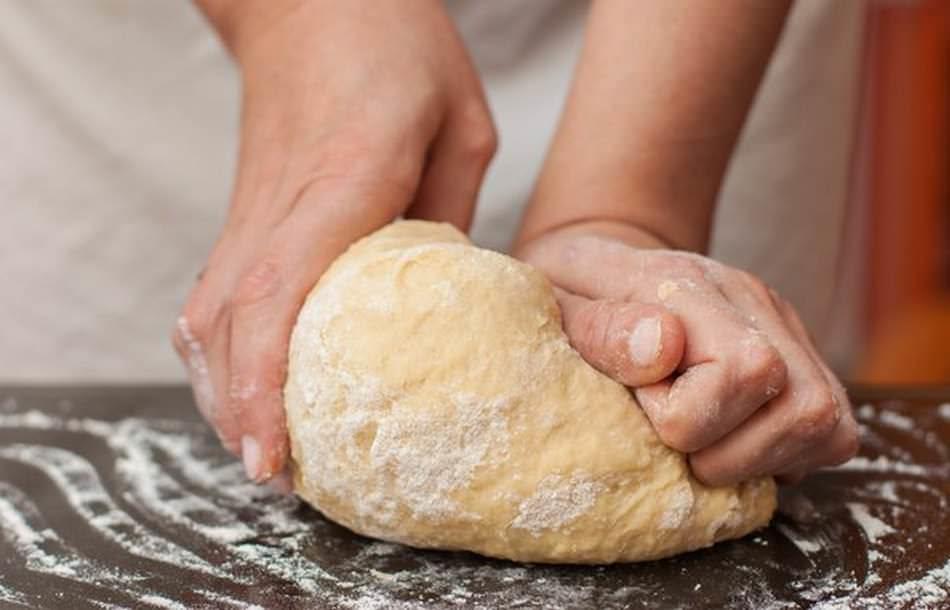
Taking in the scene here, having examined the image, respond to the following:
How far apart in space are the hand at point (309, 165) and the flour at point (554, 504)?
21 centimetres

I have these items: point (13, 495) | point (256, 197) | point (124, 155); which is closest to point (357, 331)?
point (256, 197)

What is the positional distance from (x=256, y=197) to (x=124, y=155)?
1.87ft

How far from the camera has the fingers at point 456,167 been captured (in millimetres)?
1143

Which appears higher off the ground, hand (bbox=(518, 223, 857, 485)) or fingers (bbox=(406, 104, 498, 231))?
fingers (bbox=(406, 104, 498, 231))

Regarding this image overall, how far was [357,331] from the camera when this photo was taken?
93 cm

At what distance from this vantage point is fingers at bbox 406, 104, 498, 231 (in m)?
1.14

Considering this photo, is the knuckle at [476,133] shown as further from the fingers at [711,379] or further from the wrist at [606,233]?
the fingers at [711,379]

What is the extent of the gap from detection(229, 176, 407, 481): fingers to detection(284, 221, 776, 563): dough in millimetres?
40

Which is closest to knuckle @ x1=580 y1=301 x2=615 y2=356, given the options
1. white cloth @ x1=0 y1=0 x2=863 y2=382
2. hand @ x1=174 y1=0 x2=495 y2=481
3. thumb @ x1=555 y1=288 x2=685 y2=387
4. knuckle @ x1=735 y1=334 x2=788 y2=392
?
thumb @ x1=555 y1=288 x2=685 y2=387

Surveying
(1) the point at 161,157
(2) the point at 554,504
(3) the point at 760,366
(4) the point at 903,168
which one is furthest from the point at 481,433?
(4) the point at 903,168

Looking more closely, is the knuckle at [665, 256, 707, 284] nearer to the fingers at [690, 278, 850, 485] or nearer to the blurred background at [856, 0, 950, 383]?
the fingers at [690, 278, 850, 485]

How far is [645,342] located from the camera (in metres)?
0.89

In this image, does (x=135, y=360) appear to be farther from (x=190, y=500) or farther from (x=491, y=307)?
(x=491, y=307)

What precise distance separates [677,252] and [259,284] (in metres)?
0.32
